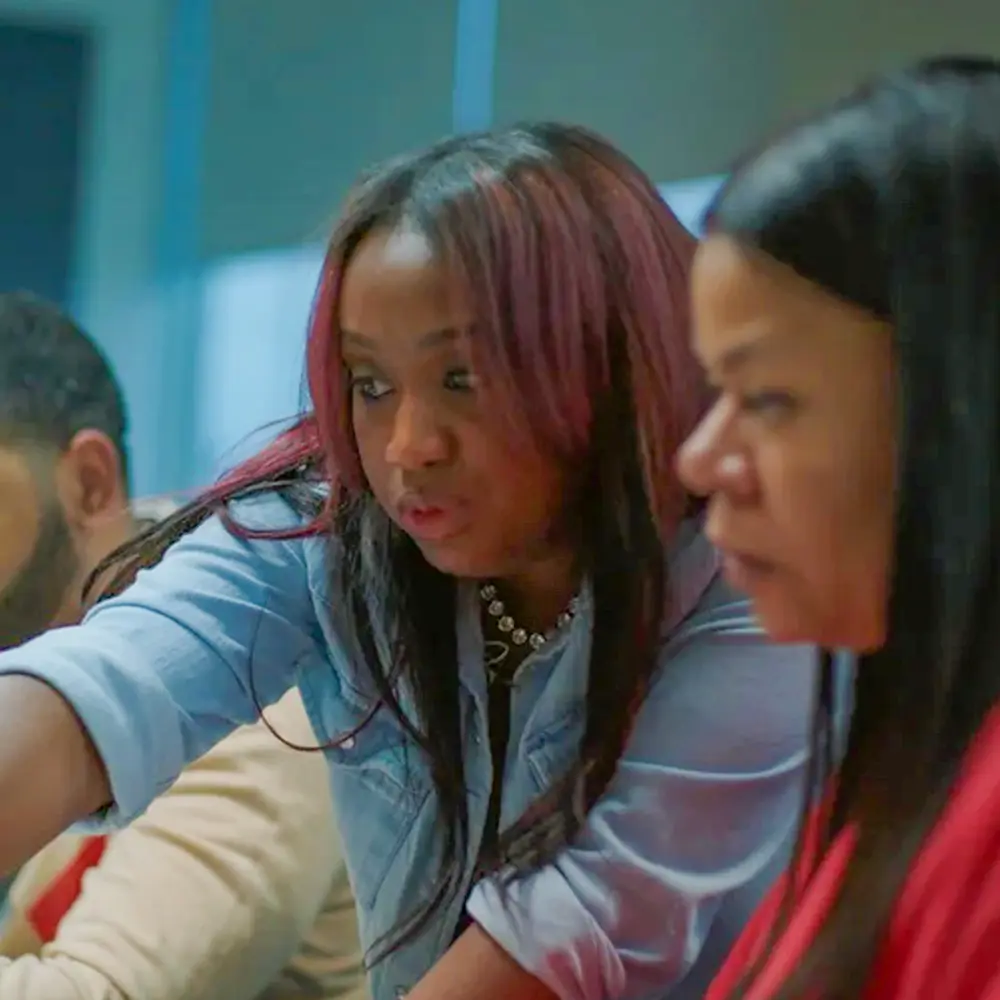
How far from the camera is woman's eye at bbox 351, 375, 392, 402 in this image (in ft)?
2.11

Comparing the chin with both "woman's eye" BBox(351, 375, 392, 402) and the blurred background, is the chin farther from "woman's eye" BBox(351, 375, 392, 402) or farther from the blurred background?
the blurred background

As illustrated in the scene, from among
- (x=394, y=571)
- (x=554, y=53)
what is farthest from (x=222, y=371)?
(x=394, y=571)

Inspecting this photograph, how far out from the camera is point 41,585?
3.79 ft

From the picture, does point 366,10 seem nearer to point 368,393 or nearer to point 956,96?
point 368,393

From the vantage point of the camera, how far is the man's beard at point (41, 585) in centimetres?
115

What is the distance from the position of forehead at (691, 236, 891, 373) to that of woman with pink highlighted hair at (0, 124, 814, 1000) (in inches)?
6.0

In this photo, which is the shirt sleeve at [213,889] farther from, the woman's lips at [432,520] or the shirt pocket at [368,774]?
the woman's lips at [432,520]

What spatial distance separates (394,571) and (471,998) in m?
0.20

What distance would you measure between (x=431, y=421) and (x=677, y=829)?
0.20 meters

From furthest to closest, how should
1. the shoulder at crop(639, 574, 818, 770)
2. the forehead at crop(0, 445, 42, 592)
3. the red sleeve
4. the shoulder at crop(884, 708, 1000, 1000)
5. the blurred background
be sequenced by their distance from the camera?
the blurred background → the forehead at crop(0, 445, 42, 592) → the shoulder at crop(639, 574, 818, 770) → the red sleeve → the shoulder at crop(884, 708, 1000, 1000)

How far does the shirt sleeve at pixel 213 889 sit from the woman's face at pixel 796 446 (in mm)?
514

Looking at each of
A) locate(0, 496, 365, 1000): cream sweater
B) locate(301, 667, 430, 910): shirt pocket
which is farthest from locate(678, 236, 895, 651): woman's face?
locate(0, 496, 365, 1000): cream sweater

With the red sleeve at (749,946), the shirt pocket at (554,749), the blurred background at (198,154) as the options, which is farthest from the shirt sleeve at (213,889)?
the blurred background at (198,154)

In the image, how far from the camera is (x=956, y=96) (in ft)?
1.41
